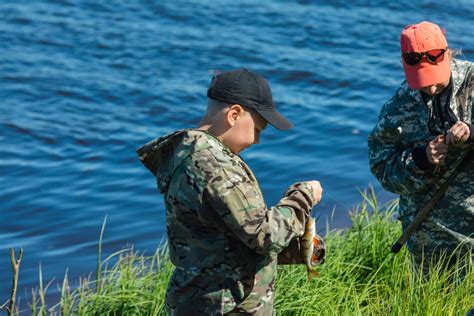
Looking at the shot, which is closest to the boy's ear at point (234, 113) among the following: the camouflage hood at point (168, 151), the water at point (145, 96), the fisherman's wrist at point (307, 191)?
the camouflage hood at point (168, 151)

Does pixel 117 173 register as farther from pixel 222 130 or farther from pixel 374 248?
pixel 222 130

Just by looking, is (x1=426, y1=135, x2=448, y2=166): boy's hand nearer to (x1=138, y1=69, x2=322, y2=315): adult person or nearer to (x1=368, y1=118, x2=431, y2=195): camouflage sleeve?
(x1=368, y1=118, x2=431, y2=195): camouflage sleeve

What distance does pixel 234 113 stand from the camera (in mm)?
3654

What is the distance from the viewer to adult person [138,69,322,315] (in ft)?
11.6

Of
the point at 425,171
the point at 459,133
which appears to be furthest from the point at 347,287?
the point at 459,133

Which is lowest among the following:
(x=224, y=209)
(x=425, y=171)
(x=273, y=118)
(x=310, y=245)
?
(x=310, y=245)

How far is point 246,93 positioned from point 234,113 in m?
0.08

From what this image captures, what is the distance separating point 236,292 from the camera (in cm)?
370

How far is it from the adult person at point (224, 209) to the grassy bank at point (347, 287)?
3.52 feet

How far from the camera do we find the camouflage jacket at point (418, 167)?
4.45 m

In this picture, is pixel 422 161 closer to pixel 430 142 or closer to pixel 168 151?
pixel 430 142

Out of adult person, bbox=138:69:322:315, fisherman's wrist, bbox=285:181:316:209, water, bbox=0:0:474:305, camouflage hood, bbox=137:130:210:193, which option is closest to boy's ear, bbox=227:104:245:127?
adult person, bbox=138:69:322:315

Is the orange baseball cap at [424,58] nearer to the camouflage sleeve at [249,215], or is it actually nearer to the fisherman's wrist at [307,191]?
the fisherman's wrist at [307,191]

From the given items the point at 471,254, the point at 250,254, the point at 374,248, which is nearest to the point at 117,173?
the point at 374,248
